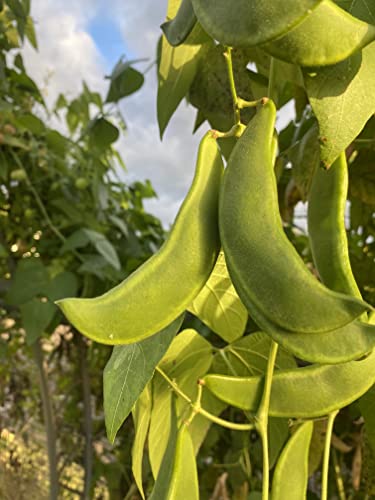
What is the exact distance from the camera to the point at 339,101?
0.29m

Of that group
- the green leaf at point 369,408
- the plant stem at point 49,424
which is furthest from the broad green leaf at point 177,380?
the plant stem at point 49,424

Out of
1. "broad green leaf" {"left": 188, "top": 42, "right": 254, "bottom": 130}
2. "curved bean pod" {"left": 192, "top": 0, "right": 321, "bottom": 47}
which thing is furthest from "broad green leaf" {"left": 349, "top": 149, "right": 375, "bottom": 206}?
"curved bean pod" {"left": 192, "top": 0, "right": 321, "bottom": 47}

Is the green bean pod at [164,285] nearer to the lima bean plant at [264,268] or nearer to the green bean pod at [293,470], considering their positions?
the lima bean plant at [264,268]

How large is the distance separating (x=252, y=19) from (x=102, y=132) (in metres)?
0.90

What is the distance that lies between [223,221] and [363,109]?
0.10 meters

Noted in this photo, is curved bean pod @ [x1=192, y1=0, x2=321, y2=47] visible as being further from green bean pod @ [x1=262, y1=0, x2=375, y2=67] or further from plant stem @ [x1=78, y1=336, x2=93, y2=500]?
plant stem @ [x1=78, y1=336, x2=93, y2=500]

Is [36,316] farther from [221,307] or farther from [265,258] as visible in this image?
[265,258]

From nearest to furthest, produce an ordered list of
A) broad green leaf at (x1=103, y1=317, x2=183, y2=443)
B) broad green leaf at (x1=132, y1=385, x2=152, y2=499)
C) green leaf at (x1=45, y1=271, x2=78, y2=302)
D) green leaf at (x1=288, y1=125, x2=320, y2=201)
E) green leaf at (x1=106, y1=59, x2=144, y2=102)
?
1. broad green leaf at (x1=103, y1=317, x2=183, y2=443)
2. broad green leaf at (x1=132, y1=385, x2=152, y2=499)
3. green leaf at (x1=288, y1=125, x2=320, y2=201)
4. green leaf at (x1=106, y1=59, x2=144, y2=102)
5. green leaf at (x1=45, y1=271, x2=78, y2=302)

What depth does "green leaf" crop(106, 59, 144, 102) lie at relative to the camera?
3.30 ft

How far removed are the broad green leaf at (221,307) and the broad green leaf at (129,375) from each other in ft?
0.42

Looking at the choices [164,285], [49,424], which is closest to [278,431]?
[164,285]

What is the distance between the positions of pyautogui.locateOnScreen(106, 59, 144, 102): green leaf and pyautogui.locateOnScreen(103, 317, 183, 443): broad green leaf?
0.74 metres

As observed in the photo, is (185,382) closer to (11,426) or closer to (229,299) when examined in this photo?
(229,299)

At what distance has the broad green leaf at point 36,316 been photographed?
41.8 inches
